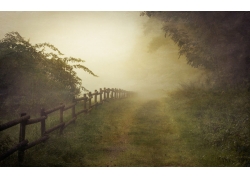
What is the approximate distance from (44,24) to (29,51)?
120 cm

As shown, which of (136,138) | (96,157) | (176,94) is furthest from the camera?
(176,94)

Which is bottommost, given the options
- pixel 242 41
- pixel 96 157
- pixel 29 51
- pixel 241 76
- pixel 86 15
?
pixel 96 157

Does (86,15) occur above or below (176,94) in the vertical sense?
above

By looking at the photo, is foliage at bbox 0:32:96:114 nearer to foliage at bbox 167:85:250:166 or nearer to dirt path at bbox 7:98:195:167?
dirt path at bbox 7:98:195:167

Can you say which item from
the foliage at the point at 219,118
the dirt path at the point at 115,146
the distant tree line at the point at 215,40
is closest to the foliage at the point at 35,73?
the dirt path at the point at 115,146

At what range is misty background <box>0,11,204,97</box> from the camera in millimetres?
7824

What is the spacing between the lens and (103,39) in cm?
821

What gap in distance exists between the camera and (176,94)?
11156 mm

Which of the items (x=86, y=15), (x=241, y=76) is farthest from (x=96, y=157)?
(x=241, y=76)

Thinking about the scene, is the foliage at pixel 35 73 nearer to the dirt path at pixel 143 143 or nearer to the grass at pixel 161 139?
the grass at pixel 161 139

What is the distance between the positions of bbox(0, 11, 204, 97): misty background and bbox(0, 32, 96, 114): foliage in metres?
0.30

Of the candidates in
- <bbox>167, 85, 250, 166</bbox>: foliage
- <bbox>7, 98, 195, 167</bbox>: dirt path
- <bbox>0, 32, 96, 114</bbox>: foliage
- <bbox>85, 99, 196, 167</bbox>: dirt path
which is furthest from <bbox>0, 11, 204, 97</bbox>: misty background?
<bbox>167, 85, 250, 166</bbox>: foliage

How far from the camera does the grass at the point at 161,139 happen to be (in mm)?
5816

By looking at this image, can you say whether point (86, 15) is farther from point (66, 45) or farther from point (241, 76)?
point (241, 76)
